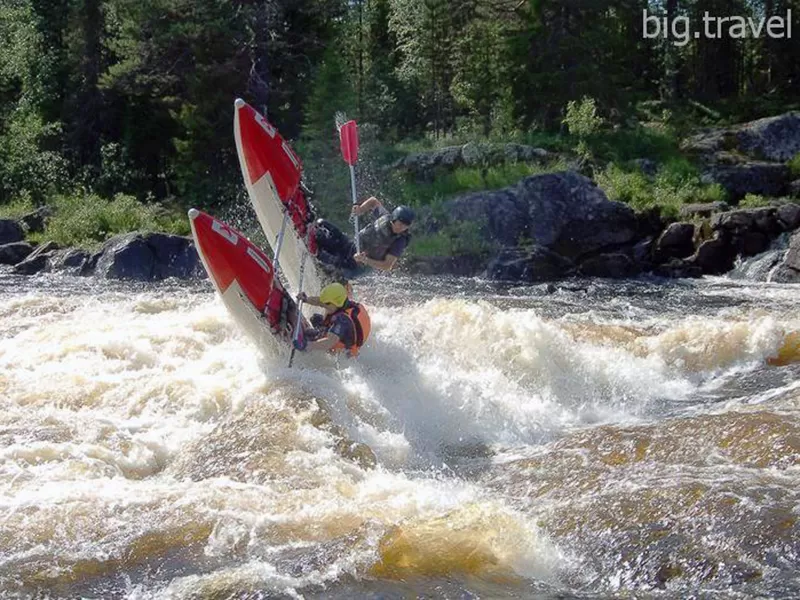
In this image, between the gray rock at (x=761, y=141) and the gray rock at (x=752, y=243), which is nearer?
the gray rock at (x=752, y=243)

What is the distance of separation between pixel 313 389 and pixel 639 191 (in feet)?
44.6

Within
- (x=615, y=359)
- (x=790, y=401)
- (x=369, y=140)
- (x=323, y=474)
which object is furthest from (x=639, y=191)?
(x=323, y=474)

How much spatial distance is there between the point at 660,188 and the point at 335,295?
13.4 metres

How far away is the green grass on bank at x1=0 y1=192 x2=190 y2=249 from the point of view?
1994cm

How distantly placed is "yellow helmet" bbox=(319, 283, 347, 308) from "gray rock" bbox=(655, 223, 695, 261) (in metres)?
10.7

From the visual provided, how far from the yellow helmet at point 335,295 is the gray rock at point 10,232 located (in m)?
13.6

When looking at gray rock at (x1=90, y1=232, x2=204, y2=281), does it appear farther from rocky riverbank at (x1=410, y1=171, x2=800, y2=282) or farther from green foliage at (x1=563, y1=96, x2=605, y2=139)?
green foliage at (x1=563, y1=96, x2=605, y2=139)

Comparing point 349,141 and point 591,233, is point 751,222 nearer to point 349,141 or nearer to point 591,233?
point 591,233

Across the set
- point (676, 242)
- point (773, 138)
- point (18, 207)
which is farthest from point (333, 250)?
point (773, 138)

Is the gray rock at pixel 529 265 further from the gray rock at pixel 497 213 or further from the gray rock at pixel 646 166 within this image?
the gray rock at pixel 646 166

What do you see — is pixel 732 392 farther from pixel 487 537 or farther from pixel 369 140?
pixel 369 140

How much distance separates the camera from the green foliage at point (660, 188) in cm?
1941

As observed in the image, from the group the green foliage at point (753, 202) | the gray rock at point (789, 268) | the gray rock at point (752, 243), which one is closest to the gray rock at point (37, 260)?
the gray rock at point (752, 243)

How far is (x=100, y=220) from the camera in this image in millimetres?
20594
